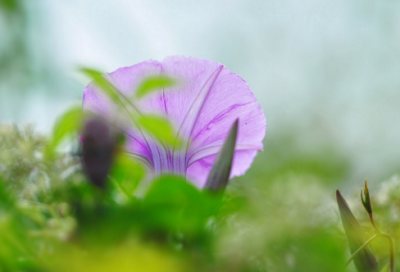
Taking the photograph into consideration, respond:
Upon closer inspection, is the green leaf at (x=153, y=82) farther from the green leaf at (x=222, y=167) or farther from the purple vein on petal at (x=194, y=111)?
the purple vein on petal at (x=194, y=111)

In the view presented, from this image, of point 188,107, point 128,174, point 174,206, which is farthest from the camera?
point 188,107

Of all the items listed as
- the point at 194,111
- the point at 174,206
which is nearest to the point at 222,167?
the point at 174,206

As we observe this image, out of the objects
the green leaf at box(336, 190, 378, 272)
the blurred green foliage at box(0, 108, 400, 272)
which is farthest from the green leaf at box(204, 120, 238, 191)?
the green leaf at box(336, 190, 378, 272)

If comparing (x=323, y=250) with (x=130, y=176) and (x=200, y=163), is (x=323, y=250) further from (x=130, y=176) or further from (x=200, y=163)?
(x=200, y=163)

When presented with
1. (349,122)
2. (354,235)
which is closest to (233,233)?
(354,235)

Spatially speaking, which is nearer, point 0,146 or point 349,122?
point 0,146

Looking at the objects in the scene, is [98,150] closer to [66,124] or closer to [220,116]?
[66,124]

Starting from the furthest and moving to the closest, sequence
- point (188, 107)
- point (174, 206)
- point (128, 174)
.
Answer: point (188, 107)
point (128, 174)
point (174, 206)
